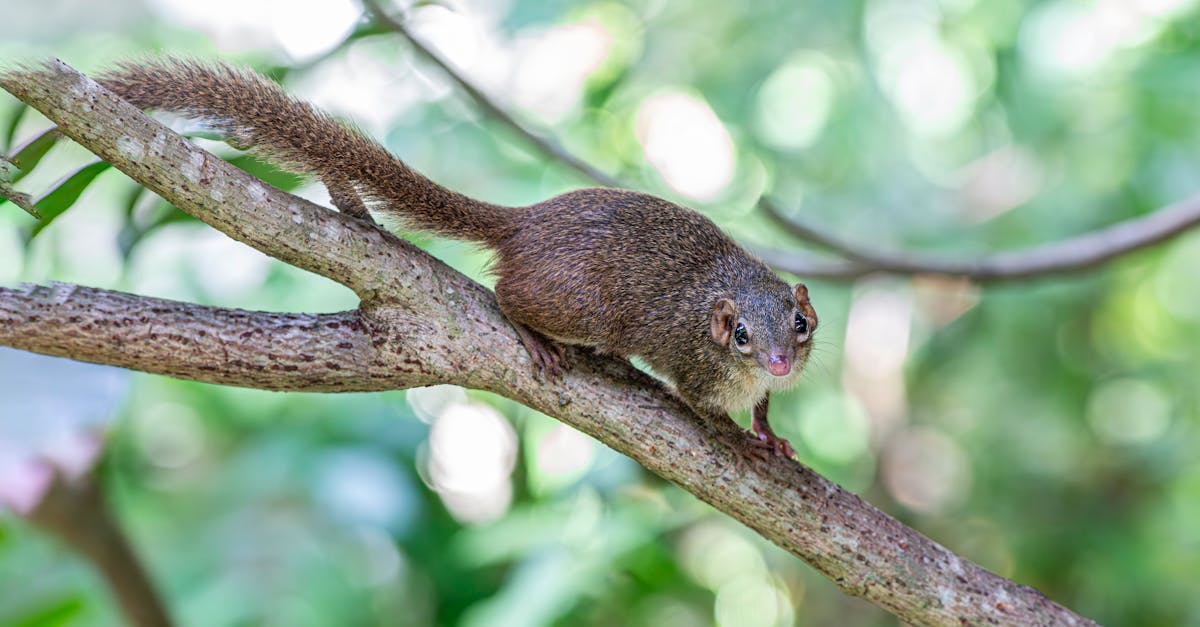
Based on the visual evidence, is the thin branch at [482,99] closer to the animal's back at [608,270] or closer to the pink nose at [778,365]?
the animal's back at [608,270]

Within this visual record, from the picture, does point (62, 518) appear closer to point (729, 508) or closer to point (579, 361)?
point (579, 361)

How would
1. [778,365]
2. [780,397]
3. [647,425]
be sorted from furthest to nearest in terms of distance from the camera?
[780,397], [778,365], [647,425]

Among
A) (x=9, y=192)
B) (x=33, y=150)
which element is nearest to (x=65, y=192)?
(x=33, y=150)

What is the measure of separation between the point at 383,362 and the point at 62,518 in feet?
7.07

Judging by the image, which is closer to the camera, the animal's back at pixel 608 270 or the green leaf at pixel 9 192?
the green leaf at pixel 9 192

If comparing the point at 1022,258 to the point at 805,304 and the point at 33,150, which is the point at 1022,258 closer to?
the point at 805,304

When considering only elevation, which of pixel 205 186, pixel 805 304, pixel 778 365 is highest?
pixel 805 304

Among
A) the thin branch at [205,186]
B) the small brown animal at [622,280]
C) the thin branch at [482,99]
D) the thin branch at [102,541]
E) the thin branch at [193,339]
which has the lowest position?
the thin branch at [102,541]

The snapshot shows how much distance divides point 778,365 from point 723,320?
0.86 feet

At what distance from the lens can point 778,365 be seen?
128 inches

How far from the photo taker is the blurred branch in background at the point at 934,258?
424cm

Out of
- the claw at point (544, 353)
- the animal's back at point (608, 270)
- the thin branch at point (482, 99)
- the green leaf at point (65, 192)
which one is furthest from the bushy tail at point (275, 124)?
the thin branch at point (482, 99)

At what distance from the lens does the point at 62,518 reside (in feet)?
13.6

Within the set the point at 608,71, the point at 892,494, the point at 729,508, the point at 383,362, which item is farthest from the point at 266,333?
the point at 892,494
